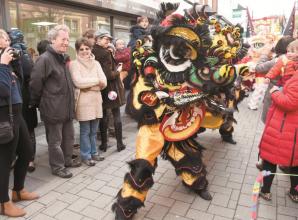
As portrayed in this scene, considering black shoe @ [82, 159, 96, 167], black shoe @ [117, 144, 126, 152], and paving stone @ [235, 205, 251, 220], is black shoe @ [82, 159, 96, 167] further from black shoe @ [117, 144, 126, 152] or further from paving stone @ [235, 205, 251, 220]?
paving stone @ [235, 205, 251, 220]

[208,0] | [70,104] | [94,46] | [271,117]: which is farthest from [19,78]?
[208,0]

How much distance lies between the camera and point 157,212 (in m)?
3.11

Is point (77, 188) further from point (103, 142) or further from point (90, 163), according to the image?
point (103, 142)

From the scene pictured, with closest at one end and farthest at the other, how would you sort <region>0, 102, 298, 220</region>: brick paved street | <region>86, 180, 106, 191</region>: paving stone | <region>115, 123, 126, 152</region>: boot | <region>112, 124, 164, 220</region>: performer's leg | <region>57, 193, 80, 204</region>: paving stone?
<region>112, 124, 164, 220</region>: performer's leg < <region>0, 102, 298, 220</region>: brick paved street < <region>57, 193, 80, 204</region>: paving stone < <region>86, 180, 106, 191</region>: paving stone < <region>115, 123, 126, 152</region>: boot

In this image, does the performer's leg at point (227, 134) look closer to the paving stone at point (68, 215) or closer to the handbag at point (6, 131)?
the paving stone at point (68, 215)

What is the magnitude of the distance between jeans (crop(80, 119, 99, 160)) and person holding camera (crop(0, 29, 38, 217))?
1.11m

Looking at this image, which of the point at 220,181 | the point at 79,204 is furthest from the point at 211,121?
the point at 79,204

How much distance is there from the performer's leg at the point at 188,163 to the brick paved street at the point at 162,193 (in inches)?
7.3

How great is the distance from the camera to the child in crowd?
3180mm

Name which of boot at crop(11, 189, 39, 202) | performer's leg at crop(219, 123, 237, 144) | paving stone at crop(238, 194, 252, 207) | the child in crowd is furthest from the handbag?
performer's leg at crop(219, 123, 237, 144)

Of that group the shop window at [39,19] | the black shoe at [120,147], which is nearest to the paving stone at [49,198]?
the black shoe at [120,147]

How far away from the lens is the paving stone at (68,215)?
2994 millimetres

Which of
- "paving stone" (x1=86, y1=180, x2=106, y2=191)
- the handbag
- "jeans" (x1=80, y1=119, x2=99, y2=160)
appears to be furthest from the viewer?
"jeans" (x1=80, y1=119, x2=99, y2=160)

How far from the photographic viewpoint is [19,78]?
133 inches
